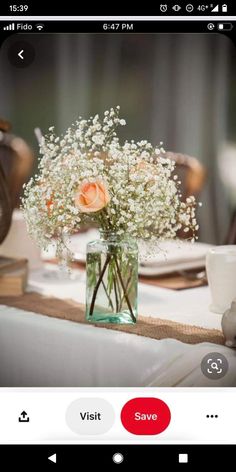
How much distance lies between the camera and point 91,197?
68 centimetres

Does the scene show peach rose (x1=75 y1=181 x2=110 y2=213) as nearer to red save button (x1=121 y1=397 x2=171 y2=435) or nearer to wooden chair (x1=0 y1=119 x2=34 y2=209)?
wooden chair (x1=0 y1=119 x2=34 y2=209)

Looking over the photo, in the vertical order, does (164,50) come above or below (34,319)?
above

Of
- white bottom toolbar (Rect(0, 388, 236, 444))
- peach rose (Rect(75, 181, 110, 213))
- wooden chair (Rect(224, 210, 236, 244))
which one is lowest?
white bottom toolbar (Rect(0, 388, 236, 444))

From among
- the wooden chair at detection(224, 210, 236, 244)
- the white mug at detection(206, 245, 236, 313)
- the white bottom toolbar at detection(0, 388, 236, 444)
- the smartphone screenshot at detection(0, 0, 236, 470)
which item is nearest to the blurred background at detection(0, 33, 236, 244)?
the smartphone screenshot at detection(0, 0, 236, 470)

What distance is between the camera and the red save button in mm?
637

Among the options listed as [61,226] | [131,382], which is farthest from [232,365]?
[61,226]

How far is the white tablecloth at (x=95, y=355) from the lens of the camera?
0.66 m

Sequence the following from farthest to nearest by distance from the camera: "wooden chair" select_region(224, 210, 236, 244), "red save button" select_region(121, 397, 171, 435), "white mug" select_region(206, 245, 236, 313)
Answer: "wooden chair" select_region(224, 210, 236, 244)
"white mug" select_region(206, 245, 236, 313)
"red save button" select_region(121, 397, 171, 435)

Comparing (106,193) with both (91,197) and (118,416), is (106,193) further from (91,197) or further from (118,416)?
(118,416)

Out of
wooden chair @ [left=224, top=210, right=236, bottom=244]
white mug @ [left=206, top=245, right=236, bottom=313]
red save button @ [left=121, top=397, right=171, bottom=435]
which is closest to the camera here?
red save button @ [left=121, top=397, right=171, bottom=435]
